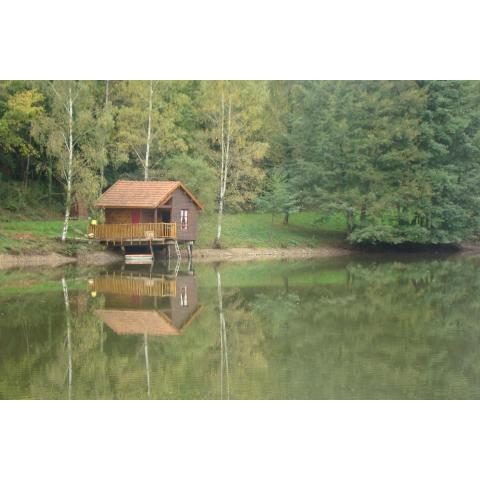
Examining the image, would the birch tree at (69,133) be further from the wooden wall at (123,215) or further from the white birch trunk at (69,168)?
the wooden wall at (123,215)

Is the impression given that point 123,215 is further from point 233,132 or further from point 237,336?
point 237,336

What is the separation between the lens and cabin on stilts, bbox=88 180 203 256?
34500 millimetres

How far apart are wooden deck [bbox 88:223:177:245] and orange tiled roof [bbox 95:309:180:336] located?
1509 centimetres

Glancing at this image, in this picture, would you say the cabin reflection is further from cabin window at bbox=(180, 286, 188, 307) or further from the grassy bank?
the grassy bank

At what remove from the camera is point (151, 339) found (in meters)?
15.8

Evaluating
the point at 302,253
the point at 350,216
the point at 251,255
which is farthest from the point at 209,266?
the point at 350,216

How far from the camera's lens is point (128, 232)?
34375 mm

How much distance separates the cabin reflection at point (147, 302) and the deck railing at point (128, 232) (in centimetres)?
581

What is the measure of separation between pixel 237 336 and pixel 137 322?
272cm

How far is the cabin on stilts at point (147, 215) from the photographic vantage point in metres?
34.5

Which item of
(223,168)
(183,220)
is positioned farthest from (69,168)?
(223,168)

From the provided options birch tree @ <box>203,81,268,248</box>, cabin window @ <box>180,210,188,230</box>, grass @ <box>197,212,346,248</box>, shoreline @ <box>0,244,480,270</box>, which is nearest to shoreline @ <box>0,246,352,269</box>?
shoreline @ <box>0,244,480,270</box>

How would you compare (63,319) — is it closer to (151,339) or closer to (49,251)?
(151,339)

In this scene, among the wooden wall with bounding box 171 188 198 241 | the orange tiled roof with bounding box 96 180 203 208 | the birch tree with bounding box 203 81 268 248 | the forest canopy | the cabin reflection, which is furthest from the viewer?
the birch tree with bounding box 203 81 268 248
